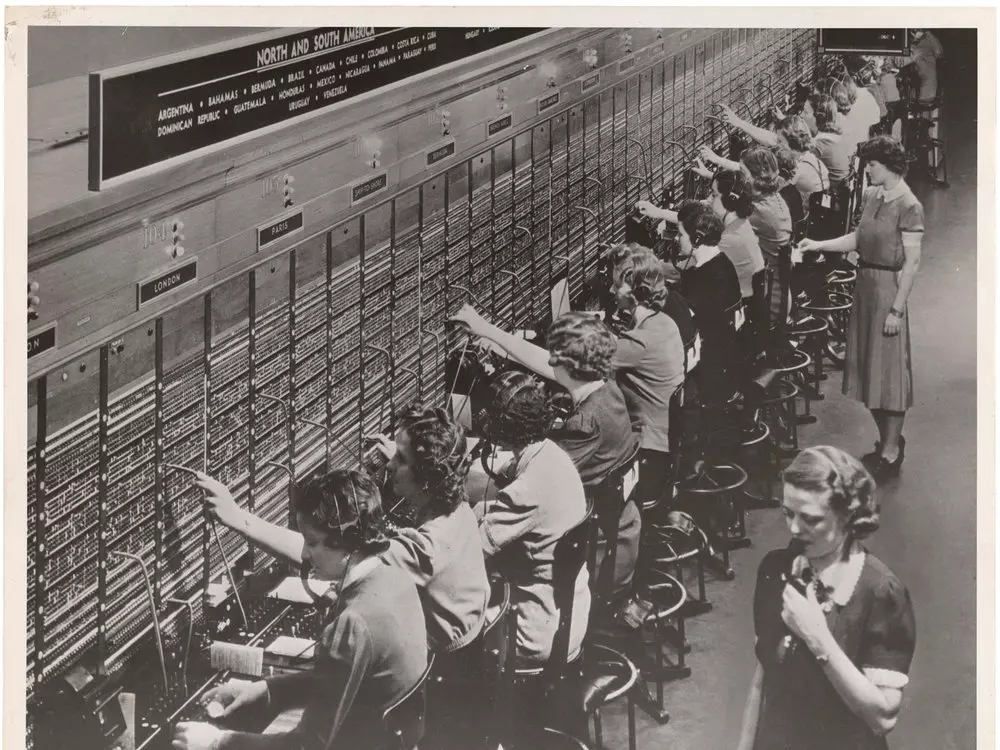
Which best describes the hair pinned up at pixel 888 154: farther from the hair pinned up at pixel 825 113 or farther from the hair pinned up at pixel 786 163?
the hair pinned up at pixel 786 163

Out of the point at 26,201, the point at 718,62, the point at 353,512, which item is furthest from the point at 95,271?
the point at 718,62

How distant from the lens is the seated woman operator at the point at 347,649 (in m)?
3.29

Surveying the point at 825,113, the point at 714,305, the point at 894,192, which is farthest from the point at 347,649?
the point at 825,113

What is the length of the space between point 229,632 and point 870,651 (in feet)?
5.65

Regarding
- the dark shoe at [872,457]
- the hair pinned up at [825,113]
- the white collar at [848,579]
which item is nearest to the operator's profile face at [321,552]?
the white collar at [848,579]

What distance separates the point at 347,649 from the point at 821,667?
1351 mm

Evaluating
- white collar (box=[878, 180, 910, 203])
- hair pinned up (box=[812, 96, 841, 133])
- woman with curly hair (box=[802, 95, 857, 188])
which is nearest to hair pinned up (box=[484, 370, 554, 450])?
white collar (box=[878, 180, 910, 203])

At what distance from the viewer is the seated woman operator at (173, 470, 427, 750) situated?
329cm

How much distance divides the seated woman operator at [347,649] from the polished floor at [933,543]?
91 centimetres

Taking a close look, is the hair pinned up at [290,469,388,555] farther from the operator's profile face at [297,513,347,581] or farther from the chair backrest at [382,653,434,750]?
the chair backrest at [382,653,434,750]

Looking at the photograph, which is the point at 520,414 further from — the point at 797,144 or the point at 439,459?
the point at 797,144

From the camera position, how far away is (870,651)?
12.3 feet

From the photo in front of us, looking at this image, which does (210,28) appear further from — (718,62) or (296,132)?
(718,62)

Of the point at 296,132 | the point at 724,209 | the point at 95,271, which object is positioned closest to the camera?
the point at 95,271
